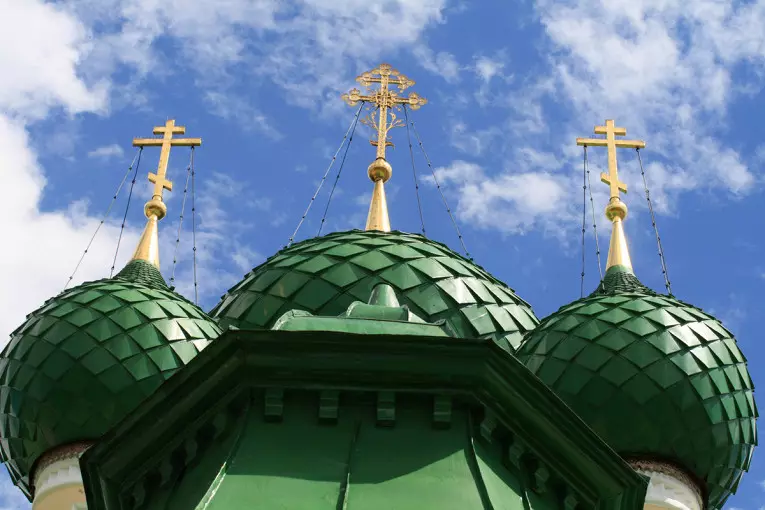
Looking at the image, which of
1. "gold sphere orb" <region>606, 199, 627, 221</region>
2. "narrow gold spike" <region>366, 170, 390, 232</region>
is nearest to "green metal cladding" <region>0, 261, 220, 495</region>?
"narrow gold spike" <region>366, 170, 390, 232</region>

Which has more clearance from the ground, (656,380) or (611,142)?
(611,142)

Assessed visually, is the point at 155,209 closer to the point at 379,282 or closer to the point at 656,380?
the point at 379,282

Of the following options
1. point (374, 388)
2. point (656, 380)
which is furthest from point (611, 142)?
point (374, 388)

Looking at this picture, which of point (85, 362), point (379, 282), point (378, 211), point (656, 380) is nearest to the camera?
point (656, 380)

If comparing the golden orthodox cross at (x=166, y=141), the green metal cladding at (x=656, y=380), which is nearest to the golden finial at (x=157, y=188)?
the golden orthodox cross at (x=166, y=141)

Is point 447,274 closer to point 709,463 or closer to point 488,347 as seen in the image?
point 709,463

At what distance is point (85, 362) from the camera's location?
11984 millimetres

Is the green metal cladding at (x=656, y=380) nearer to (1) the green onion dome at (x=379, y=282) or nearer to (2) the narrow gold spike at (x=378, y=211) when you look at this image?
(1) the green onion dome at (x=379, y=282)

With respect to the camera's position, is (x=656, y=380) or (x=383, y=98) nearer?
(x=656, y=380)

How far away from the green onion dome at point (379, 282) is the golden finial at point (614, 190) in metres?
1.40

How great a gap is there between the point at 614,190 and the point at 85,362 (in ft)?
20.4

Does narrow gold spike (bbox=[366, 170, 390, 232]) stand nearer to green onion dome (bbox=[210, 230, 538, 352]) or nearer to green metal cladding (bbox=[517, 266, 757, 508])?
green onion dome (bbox=[210, 230, 538, 352])

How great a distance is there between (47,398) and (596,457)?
6.91 meters

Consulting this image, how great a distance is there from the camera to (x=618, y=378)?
1175 centimetres
